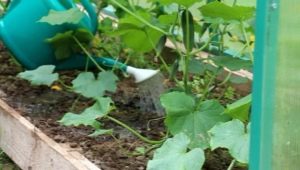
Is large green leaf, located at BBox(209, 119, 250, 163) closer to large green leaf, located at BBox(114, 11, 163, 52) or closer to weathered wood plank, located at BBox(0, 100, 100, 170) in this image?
weathered wood plank, located at BBox(0, 100, 100, 170)

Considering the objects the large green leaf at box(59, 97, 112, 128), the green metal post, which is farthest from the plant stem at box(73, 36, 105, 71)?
the green metal post

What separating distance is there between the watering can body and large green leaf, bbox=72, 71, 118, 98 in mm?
355

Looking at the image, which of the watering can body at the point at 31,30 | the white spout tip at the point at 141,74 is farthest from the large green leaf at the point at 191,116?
the watering can body at the point at 31,30

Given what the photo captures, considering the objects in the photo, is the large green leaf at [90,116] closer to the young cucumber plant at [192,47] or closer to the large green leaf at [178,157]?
the young cucumber plant at [192,47]

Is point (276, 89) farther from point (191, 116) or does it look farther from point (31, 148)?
point (31, 148)

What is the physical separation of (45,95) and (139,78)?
34 cm

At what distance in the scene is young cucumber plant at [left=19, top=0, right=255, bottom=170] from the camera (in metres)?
1.68

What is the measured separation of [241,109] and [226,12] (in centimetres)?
29

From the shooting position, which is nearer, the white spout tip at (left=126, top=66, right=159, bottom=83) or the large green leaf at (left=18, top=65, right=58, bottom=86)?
the large green leaf at (left=18, top=65, right=58, bottom=86)

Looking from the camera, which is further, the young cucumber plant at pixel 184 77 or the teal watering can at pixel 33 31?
the teal watering can at pixel 33 31

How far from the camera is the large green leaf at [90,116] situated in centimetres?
197

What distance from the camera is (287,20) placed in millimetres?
1330

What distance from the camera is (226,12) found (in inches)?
76.2

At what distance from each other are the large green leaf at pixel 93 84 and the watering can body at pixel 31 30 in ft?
1.16
